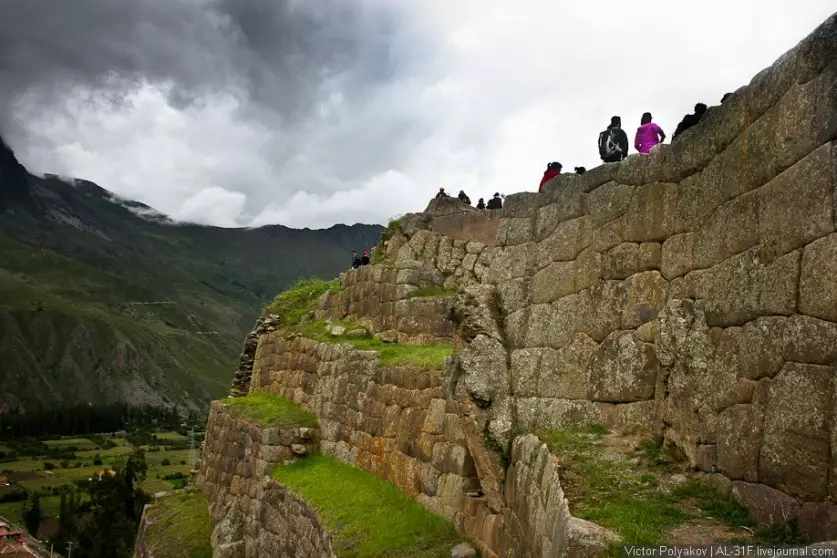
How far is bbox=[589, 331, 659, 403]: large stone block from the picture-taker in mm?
6203

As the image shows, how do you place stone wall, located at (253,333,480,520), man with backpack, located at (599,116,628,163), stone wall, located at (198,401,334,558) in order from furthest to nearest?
stone wall, located at (198,401,334,558)
stone wall, located at (253,333,480,520)
man with backpack, located at (599,116,628,163)

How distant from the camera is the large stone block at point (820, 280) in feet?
13.8

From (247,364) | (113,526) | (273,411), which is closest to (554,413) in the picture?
(273,411)

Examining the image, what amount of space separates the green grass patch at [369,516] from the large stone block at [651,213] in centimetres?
459

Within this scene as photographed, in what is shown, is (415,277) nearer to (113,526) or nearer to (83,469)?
(113,526)

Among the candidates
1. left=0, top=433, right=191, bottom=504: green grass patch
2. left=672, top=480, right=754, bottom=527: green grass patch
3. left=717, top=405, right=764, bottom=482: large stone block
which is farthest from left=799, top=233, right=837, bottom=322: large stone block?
left=0, top=433, right=191, bottom=504: green grass patch

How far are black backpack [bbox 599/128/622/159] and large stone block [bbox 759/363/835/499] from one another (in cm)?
432

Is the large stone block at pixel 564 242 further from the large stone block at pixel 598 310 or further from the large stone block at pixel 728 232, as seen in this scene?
the large stone block at pixel 728 232

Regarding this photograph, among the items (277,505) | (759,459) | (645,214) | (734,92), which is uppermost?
(734,92)

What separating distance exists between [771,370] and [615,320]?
2.11m

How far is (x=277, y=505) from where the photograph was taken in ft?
42.7

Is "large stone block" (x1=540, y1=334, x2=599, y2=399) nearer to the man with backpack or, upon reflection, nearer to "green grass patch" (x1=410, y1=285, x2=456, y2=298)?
the man with backpack

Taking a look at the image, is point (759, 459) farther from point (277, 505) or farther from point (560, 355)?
point (277, 505)

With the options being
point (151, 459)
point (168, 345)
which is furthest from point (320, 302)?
point (168, 345)
